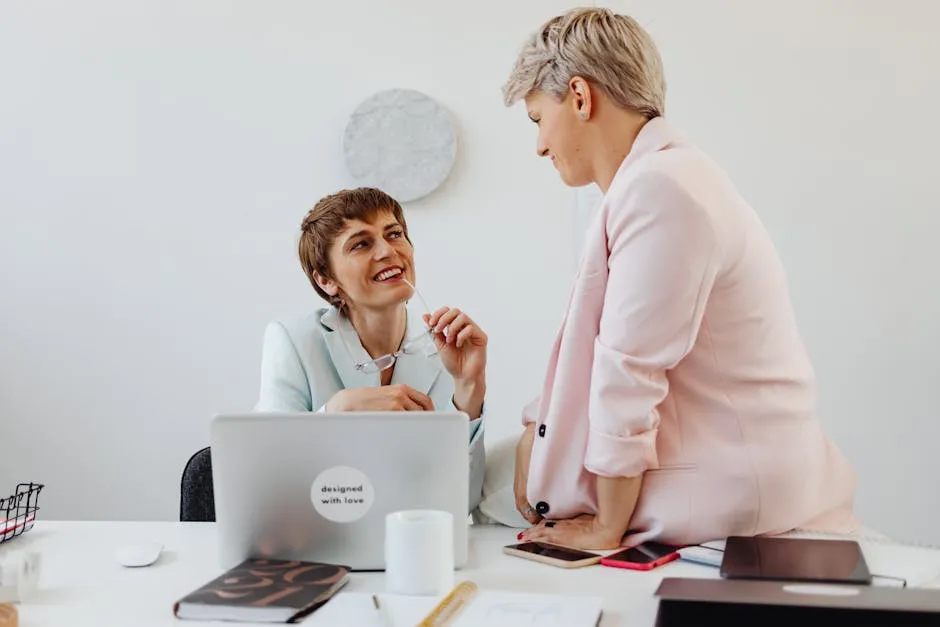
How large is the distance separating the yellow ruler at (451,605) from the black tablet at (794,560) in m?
0.31

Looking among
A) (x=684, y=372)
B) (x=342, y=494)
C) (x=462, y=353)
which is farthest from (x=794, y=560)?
(x=462, y=353)

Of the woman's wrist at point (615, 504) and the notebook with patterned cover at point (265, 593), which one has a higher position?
the woman's wrist at point (615, 504)

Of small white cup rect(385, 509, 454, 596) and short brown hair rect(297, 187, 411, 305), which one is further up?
short brown hair rect(297, 187, 411, 305)

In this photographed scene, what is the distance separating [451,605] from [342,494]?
0.24 metres

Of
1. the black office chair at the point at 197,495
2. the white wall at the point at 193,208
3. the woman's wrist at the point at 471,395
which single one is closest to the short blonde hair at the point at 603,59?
the woman's wrist at the point at 471,395

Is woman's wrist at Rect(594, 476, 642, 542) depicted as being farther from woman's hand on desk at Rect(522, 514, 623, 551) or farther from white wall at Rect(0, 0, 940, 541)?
white wall at Rect(0, 0, 940, 541)

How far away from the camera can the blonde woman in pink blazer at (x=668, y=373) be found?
1.50m

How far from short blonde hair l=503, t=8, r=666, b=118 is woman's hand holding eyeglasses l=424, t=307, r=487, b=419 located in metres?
0.53

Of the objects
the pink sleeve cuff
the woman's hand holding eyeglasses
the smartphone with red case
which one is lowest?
the smartphone with red case

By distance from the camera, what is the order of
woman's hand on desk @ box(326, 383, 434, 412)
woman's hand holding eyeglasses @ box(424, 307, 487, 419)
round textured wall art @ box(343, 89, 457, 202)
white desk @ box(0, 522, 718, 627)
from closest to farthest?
white desk @ box(0, 522, 718, 627)
woman's hand on desk @ box(326, 383, 434, 412)
woman's hand holding eyeglasses @ box(424, 307, 487, 419)
round textured wall art @ box(343, 89, 457, 202)

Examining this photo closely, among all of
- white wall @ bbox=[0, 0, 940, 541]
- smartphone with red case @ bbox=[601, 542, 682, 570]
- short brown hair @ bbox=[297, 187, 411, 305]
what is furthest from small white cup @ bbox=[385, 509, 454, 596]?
white wall @ bbox=[0, 0, 940, 541]

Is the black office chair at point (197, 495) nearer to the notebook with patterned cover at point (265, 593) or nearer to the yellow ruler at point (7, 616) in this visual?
the notebook with patterned cover at point (265, 593)

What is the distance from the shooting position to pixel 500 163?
3.40 metres

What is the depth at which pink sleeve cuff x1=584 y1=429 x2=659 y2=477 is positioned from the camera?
4.97 feet
